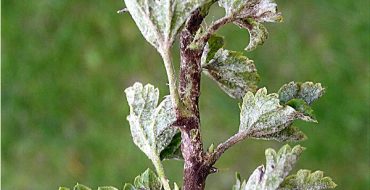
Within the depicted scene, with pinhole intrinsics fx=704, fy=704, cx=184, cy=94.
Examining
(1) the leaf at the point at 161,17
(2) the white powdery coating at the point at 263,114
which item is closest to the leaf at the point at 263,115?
(2) the white powdery coating at the point at 263,114

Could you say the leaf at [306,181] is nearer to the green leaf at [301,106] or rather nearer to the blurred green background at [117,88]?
the green leaf at [301,106]

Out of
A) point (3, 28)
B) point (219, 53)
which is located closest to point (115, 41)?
point (3, 28)

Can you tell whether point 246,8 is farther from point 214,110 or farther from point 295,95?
point 214,110

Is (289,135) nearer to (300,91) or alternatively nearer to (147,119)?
(300,91)

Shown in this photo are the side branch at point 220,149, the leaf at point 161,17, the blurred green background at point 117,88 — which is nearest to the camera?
the leaf at point 161,17

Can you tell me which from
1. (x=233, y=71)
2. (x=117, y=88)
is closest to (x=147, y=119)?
(x=233, y=71)
